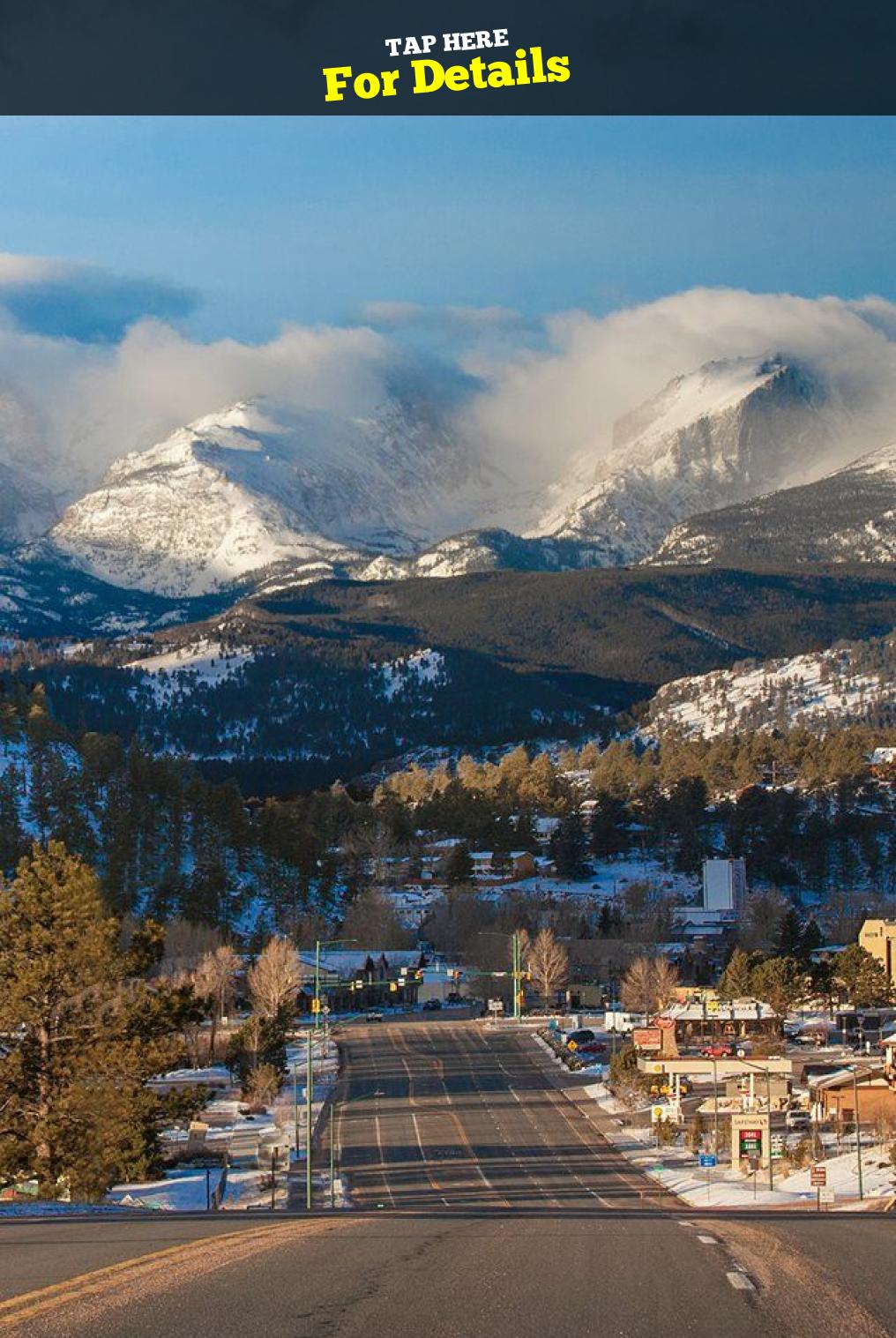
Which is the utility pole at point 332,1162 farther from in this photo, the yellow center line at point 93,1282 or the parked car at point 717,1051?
the yellow center line at point 93,1282

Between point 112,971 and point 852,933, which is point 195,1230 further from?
point 852,933

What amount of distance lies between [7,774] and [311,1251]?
557ft

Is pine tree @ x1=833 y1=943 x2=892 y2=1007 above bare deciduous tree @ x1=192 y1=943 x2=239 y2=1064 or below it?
below

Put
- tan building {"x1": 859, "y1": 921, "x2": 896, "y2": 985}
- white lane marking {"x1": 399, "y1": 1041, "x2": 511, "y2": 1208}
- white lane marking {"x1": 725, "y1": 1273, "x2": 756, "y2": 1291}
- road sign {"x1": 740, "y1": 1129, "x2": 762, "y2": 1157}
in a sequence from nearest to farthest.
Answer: white lane marking {"x1": 725, "y1": 1273, "x2": 756, "y2": 1291}
white lane marking {"x1": 399, "y1": 1041, "x2": 511, "y2": 1208}
road sign {"x1": 740, "y1": 1129, "x2": 762, "y2": 1157}
tan building {"x1": 859, "y1": 921, "x2": 896, "y2": 985}

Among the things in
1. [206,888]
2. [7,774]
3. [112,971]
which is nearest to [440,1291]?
[112,971]

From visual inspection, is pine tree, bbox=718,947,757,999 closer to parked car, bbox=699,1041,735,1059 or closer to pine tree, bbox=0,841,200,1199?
parked car, bbox=699,1041,735,1059

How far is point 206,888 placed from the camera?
176 m

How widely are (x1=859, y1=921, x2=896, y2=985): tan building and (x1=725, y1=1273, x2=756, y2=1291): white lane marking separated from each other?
134288 millimetres

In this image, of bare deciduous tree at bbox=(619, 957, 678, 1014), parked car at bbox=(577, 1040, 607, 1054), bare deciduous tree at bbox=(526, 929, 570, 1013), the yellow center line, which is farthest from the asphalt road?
bare deciduous tree at bbox=(526, 929, 570, 1013)

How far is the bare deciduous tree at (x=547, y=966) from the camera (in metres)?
162

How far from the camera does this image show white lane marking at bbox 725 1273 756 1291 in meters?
16.4

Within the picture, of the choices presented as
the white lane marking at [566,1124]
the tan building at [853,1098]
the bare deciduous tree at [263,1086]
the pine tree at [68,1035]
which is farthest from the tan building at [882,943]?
the pine tree at [68,1035]

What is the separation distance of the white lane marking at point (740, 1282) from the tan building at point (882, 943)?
13429 cm

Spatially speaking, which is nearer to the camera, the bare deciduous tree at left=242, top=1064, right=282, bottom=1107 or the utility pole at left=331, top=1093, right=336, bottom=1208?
the utility pole at left=331, top=1093, right=336, bottom=1208
